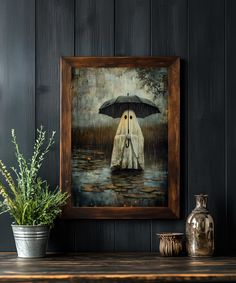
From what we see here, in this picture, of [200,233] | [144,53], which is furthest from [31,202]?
[144,53]

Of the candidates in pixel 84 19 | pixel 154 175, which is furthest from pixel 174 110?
pixel 84 19

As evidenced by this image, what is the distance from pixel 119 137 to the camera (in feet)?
8.52

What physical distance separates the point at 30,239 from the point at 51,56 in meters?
0.84

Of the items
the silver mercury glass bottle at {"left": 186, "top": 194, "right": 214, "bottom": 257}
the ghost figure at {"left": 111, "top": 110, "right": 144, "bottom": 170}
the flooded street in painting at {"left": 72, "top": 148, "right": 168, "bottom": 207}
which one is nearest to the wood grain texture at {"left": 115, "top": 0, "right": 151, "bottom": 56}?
the ghost figure at {"left": 111, "top": 110, "right": 144, "bottom": 170}

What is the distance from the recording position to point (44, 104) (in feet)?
8.61

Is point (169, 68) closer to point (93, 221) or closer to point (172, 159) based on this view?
point (172, 159)

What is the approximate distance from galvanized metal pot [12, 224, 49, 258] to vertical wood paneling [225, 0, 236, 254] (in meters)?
0.84

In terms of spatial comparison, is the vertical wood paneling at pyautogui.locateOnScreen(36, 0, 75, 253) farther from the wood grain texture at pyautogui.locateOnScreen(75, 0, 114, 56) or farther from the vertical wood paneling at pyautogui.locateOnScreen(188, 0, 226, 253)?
the vertical wood paneling at pyautogui.locateOnScreen(188, 0, 226, 253)

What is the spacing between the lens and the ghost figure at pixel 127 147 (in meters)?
2.60

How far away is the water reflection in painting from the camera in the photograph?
2590 millimetres

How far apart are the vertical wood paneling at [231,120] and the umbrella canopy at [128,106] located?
339 mm

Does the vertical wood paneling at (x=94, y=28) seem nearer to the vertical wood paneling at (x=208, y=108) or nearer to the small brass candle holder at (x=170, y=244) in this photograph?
the vertical wood paneling at (x=208, y=108)

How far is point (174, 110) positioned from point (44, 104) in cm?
60

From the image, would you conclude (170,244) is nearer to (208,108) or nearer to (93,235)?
(93,235)
